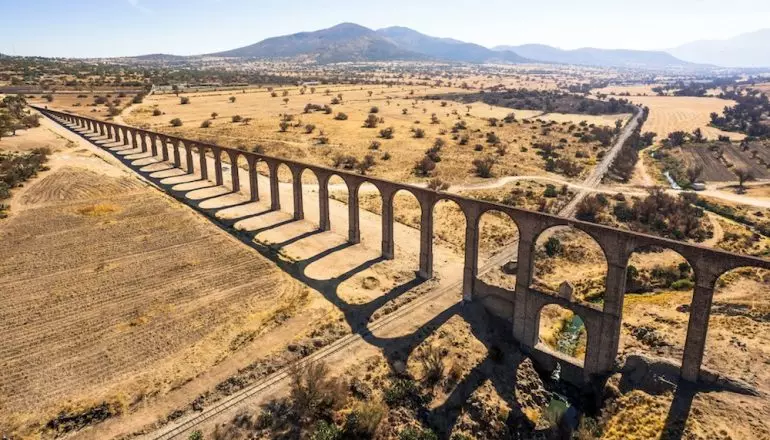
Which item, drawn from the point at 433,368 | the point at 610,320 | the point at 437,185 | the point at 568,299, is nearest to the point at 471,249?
the point at 568,299

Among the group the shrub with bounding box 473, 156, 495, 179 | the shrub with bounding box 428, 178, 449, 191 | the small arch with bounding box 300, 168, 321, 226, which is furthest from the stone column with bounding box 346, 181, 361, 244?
the shrub with bounding box 473, 156, 495, 179

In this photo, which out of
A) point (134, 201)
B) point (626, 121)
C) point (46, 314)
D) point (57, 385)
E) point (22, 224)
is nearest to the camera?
point (57, 385)

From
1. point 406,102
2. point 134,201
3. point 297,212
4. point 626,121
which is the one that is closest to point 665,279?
point 297,212

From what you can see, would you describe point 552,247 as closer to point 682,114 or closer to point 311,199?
point 311,199

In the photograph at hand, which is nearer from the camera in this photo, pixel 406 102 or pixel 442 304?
pixel 442 304

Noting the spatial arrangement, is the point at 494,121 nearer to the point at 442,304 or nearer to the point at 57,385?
the point at 442,304

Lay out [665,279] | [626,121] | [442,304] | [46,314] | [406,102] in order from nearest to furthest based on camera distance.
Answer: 1. [46,314]
2. [442,304]
3. [665,279]
4. [626,121]
5. [406,102]

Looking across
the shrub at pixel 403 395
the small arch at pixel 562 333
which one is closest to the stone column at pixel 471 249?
the small arch at pixel 562 333

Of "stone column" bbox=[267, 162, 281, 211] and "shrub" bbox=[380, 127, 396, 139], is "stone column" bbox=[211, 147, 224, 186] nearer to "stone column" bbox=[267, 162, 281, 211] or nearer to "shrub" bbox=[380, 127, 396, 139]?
"stone column" bbox=[267, 162, 281, 211]
